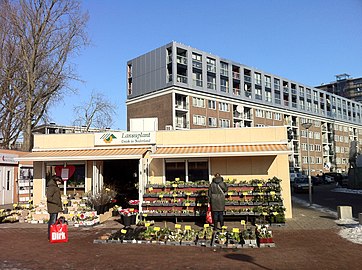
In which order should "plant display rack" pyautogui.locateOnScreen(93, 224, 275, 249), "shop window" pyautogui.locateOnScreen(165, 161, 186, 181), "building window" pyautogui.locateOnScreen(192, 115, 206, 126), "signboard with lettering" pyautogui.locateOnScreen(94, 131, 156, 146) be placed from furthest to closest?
"building window" pyautogui.locateOnScreen(192, 115, 206, 126) → "signboard with lettering" pyautogui.locateOnScreen(94, 131, 156, 146) → "shop window" pyautogui.locateOnScreen(165, 161, 186, 181) → "plant display rack" pyautogui.locateOnScreen(93, 224, 275, 249)

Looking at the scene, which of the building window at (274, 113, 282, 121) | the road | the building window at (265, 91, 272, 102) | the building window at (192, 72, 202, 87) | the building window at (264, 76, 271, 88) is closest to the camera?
the road

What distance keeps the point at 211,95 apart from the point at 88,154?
4223 cm

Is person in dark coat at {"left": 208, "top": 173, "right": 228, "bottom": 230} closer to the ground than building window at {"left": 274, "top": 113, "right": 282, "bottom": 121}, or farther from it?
closer to the ground

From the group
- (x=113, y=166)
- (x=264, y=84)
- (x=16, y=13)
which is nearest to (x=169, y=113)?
(x=264, y=84)

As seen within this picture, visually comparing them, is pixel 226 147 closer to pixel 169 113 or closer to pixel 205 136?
pixel 205 136

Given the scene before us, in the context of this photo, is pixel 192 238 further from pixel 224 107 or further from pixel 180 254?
pixel 224 107

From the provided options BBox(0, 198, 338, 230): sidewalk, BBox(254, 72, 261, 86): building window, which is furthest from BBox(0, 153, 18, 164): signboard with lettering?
BBox(254, 72, 261, 86): building window

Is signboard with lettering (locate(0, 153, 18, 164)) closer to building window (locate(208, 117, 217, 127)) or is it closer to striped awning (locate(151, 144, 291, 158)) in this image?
striped awning (locate(151, 144, 291, 158))

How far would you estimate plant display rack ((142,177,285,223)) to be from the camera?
40.2 ft

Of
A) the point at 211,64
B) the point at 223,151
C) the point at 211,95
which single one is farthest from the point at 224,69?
the point at 223,151

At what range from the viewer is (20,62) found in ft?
88.8

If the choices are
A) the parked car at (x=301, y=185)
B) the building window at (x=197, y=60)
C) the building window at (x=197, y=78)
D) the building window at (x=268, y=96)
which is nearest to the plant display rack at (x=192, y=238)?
the parked car at (x=301, y=185)

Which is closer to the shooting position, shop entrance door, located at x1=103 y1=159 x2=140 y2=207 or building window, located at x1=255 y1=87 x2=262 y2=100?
shop entrance door, located at x1=103 y1=159 x2=140 y2=207

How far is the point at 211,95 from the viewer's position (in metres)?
55.4
